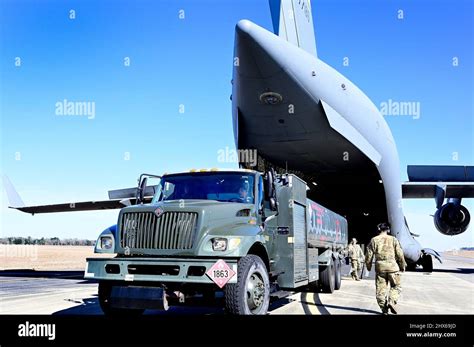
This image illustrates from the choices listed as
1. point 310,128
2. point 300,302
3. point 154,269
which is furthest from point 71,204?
point 154,269

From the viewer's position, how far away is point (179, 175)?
25.5ft

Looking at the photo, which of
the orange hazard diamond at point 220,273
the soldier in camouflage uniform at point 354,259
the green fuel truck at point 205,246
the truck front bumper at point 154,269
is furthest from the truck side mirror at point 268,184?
the soldier in camouflage uniform at point 354,259

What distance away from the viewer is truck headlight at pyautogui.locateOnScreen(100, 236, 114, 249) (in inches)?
262

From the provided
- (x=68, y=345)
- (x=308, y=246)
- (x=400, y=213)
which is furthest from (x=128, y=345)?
(x=400, y=213)

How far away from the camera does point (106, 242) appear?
22.0ft

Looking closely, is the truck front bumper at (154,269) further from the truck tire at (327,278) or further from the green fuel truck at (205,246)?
the truck tire at (327,278)

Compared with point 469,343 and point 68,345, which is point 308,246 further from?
point 68,345

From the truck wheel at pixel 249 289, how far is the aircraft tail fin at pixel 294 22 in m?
9.98

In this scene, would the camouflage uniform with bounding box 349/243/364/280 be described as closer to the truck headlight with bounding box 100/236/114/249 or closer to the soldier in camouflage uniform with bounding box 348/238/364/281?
the soldier in camouflage uniform with bounding box 348/238/364/281

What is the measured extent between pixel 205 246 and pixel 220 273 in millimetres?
492

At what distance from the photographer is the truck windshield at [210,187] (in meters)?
7.21

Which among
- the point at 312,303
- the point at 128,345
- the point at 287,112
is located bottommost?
the point at 312,303

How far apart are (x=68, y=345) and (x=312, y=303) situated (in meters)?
6.17

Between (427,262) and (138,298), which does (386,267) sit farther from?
(427,262)
